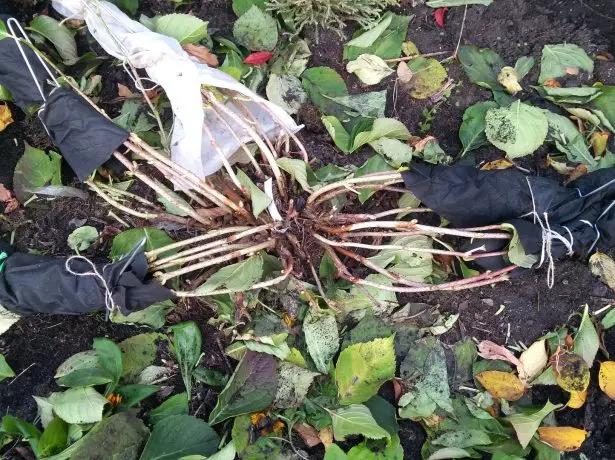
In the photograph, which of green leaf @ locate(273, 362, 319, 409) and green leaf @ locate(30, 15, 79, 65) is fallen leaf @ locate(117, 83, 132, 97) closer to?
green leaf @ locate(30, 15, 79, 65)

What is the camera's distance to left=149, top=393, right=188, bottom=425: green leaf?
1.32 metres

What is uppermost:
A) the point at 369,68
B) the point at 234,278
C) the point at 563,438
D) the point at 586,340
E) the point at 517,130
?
the point at 369,68

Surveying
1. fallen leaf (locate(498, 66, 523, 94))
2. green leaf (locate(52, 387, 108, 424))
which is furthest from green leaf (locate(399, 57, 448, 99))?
green leaf (locate(52, 387, 108, 424))

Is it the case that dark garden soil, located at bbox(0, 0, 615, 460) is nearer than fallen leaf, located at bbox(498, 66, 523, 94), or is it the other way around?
dark garden soil, located at bbox(0, 0, 615, 460)

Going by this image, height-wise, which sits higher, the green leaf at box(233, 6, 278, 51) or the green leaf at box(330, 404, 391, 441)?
the green leaf at box(233, 6, 278, 51)

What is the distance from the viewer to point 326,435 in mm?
1325

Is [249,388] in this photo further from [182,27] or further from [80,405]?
[182,27]

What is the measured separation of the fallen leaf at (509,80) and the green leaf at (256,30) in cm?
58

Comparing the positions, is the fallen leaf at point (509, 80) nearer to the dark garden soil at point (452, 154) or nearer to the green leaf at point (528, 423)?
the dark garden soil at point (452, 154)

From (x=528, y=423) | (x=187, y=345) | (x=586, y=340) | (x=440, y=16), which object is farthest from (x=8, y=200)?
(x=586, y=340)

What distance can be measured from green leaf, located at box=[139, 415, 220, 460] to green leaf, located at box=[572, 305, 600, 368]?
855mm

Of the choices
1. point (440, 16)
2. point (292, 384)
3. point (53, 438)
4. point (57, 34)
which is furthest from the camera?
point (440, 16)

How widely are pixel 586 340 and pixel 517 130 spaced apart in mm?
520

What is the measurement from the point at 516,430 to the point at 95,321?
98 cm
